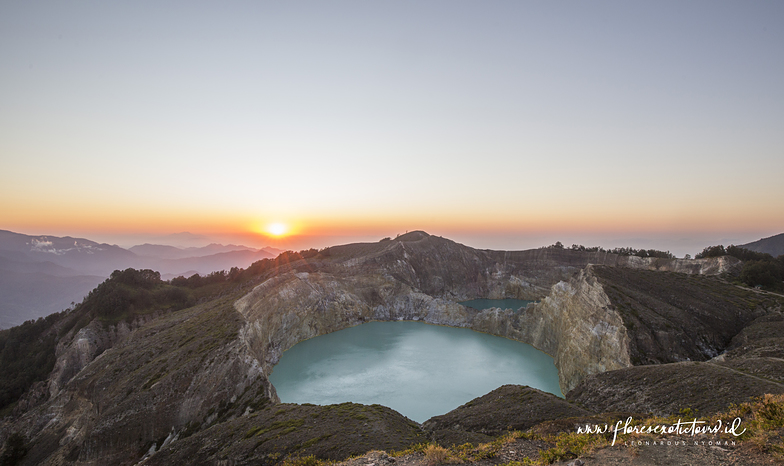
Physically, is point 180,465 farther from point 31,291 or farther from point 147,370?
point 31,291

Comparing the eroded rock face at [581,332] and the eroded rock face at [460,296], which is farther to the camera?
the eroded rock face at [460,296]

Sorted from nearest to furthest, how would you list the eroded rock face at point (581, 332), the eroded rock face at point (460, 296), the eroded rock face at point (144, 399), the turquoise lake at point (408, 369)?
the eroded rock face at point (144, 399)
the eroded rock face at point (581, 332)
the turquoise lake at point (408, 369)
the eroded rock face at point (460, 296)

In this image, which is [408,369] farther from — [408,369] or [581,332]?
[581,332]

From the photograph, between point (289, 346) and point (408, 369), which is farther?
point (289, 346)


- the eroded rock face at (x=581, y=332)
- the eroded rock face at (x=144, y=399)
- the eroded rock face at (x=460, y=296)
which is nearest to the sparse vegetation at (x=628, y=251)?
the eroded rock face at (x=460, y=296)

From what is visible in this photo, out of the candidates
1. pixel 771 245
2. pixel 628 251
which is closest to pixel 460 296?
pixel 628 251

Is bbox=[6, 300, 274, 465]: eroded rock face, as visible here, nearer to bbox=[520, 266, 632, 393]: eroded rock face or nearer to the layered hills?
the layered hills

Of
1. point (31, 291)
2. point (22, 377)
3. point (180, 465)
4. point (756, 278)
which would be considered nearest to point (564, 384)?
point (756, 278)

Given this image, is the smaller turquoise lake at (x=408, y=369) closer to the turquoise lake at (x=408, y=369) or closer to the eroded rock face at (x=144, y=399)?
the turquoise lake at (x=408, y=369)
